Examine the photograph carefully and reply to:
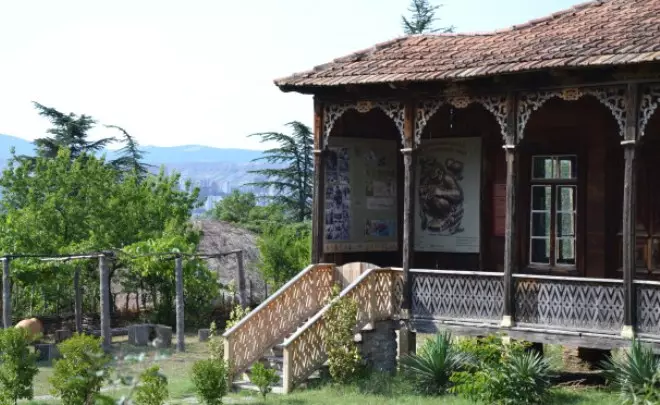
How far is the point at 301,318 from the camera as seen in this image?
17.2m

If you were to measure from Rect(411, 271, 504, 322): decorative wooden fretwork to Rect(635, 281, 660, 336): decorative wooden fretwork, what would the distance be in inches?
85.7

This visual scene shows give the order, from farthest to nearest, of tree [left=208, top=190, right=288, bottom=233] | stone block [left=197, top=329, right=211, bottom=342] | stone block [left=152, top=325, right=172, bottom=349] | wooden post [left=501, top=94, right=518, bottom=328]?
tree [left=208, top=190, right=288, bottom=233]
stone block [left=197, top=329, right=211, bottom=342]
stone block [left=152, top=325, right=172, bottom=349]
wooden post [left=501, top=94, right=518, bottom=328]

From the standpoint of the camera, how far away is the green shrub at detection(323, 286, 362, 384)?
15.5m

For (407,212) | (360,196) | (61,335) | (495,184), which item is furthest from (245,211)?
(407,212)

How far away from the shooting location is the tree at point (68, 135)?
149ft

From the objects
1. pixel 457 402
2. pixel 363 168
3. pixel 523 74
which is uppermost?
pixel 523 74

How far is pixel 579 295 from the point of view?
1464 cm

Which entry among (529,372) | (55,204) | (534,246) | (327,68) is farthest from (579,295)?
(55,204)

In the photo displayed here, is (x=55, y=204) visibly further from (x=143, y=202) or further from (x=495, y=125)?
(x=495, y=125)

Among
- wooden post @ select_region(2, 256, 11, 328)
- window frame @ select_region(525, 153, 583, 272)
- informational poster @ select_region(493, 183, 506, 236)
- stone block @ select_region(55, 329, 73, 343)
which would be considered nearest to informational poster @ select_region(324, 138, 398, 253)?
informational poster @ select_region(493, 183, 506, 236)

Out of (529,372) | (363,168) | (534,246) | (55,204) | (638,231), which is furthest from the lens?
(55,204)

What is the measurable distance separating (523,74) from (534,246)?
11.4 ft

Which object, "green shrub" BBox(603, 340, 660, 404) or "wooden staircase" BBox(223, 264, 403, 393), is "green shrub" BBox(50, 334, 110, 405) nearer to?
"wooden staircase" BBox(223, 264, 403, 393)

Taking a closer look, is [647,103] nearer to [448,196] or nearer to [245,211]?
[448,196]
